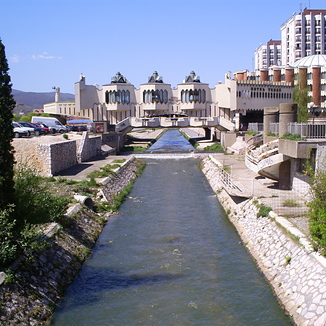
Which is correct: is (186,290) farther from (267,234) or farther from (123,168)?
(123,168)

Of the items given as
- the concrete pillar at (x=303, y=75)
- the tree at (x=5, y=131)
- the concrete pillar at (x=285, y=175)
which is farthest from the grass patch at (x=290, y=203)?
the concrete pillar at (x=303, y=75)

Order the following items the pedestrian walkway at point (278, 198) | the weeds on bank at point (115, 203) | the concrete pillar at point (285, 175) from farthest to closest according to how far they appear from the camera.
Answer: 1. the weeds on bank at point (115, 203)
2. the concrete pillar at point (285, 175)
3. the pedestrian walkway at point (278, 198)

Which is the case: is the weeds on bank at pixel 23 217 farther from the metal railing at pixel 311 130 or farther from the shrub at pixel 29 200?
the metal railing at pixel 311 130

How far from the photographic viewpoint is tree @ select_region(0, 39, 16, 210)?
44.7ft

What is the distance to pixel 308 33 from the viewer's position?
111 m

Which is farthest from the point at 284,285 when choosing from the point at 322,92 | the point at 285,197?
the point at 322,92

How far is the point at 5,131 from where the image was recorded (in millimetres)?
13680

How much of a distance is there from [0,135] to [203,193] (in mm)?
21604

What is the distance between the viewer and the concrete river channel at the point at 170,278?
45.2 feet

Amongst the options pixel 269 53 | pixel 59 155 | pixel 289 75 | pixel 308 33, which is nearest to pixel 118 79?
pixel 289 75

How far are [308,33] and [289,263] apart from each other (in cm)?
10616

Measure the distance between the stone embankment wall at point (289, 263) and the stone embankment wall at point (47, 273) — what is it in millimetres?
6831

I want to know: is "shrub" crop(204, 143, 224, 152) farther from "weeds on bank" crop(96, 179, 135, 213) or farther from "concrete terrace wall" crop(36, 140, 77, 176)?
"weeds on bank" crop(96, 179, 135, 213)

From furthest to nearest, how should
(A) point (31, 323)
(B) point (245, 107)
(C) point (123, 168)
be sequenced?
(B) point (245, 107)
(C) point (123, 168)
(A) point (31, 323)
